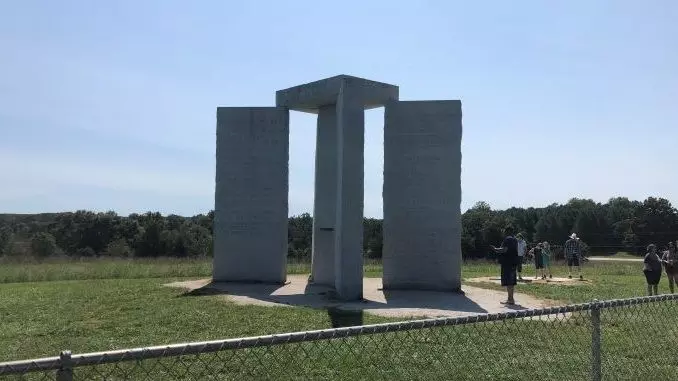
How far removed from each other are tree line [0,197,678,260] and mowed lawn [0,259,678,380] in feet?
107

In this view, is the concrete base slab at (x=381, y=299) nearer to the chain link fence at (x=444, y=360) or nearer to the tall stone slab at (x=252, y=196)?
the tall stone slab at (x=252, y=196)

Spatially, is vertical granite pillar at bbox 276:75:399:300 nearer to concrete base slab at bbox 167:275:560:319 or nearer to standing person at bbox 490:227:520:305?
concrete base slab at bbox 167:275:560:319

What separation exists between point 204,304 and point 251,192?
570cm

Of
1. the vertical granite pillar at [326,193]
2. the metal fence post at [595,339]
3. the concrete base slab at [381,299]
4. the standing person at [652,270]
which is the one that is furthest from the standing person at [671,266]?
the metal fence post at [595,339]

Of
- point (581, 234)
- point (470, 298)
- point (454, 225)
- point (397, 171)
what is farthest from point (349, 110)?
point (581, 234)

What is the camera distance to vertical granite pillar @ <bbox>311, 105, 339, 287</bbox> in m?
16.8

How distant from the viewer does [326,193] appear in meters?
17.0

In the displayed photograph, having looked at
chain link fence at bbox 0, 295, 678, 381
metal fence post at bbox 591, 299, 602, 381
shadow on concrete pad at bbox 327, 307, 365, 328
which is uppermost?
metal fence post at bbox 591, 299, 602, 381

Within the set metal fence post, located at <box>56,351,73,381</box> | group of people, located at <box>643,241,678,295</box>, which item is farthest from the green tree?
metal fence post, located at <box>56,351,73,381</box>

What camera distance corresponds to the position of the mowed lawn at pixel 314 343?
20.9 feet

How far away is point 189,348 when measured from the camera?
291 cm

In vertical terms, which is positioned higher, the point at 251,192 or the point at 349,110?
the point at 349,110

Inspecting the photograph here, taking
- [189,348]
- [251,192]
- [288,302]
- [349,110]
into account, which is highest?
[349,110]

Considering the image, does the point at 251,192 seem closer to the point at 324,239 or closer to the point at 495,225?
→ the point at 324,239
